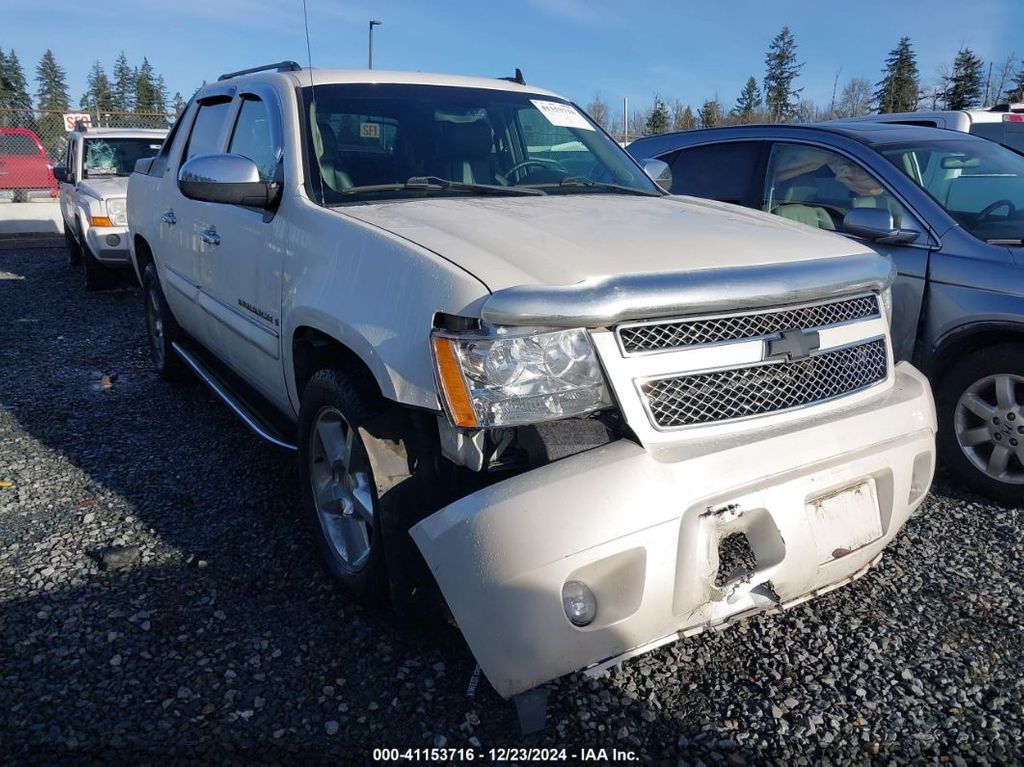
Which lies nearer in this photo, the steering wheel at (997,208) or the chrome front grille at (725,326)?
the chrome front grille at (725,326)

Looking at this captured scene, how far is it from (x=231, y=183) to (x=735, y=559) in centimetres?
227

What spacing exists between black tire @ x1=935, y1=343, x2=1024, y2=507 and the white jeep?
777 cm

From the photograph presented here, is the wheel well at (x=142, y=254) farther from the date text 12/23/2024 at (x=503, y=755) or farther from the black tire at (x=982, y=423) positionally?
the black tire at (x=982, y=423)

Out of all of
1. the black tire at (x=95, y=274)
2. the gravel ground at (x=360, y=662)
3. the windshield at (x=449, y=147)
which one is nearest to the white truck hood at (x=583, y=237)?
the windshield at (x=449, y=147)

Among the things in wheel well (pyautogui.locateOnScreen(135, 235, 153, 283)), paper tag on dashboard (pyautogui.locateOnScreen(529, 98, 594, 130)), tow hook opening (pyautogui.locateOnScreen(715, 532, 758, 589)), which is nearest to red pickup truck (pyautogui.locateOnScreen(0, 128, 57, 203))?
wheel well (pyautogui.locateOnScreen(135, 235, 153, 283))

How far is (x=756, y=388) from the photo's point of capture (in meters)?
2.25

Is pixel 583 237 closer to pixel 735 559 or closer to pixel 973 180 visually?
pixel 735 559

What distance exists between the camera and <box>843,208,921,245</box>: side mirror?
3898 mm

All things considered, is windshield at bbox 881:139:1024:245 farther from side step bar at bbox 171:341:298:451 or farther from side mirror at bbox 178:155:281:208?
side step bar at bbox 171:341:298:451

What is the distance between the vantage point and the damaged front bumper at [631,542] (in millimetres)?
1931

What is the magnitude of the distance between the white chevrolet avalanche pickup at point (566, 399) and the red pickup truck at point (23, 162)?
20872mm

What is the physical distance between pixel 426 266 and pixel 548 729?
4.43 ft

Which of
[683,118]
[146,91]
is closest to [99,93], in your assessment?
[146,91]

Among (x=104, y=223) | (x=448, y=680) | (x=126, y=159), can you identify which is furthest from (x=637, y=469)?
(x=126, y=159)
